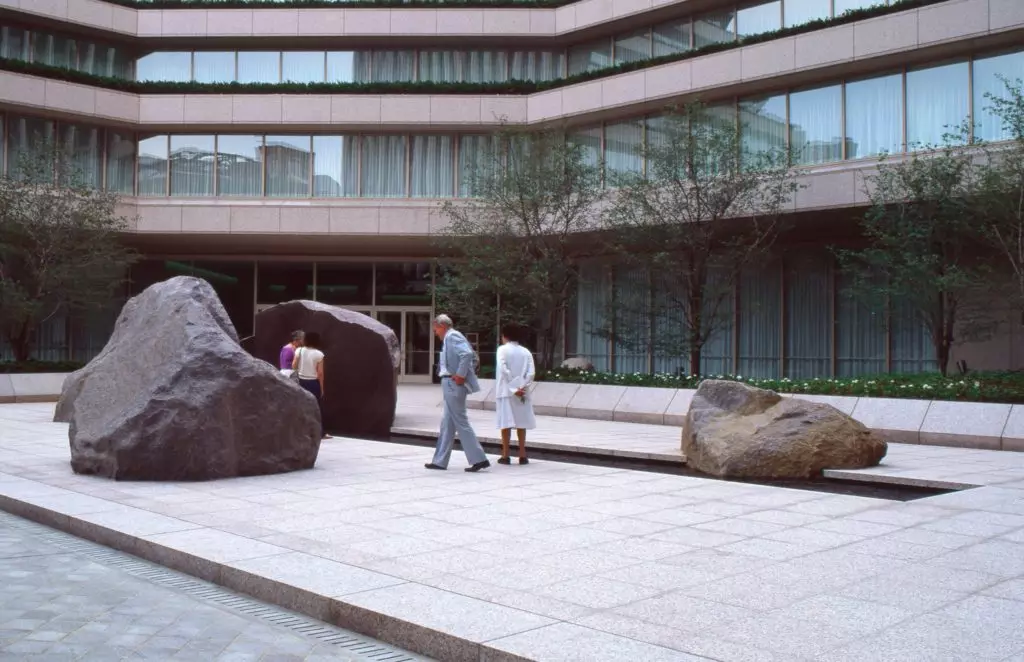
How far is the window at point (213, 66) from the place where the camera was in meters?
34.7

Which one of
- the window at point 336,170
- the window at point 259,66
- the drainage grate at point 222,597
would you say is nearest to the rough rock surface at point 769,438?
the drainage grate at point 222,597

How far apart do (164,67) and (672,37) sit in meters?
18.0

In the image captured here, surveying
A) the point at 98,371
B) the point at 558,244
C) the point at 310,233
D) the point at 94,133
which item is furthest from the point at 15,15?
the point at 98,371

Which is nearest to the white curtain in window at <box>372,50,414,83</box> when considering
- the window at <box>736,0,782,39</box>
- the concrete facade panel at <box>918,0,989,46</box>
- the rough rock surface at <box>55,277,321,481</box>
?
the window at <box>736,0,782,39</box>

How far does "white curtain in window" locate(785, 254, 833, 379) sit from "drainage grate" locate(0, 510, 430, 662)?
22706mm

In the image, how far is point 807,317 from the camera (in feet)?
91.1

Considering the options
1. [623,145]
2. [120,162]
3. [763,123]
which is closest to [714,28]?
[763,123]

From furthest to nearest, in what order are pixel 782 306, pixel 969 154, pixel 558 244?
pixel 782 306
pixel 558 244
pixel 969 154

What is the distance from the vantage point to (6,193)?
27.0m

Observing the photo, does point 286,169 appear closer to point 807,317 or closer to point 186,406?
point 807,317

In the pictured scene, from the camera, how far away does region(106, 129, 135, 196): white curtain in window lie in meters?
33.3

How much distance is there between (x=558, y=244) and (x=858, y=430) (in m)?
14.1

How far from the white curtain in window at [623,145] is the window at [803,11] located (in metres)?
5.22

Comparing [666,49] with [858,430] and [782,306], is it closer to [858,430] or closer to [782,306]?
[782,306]
